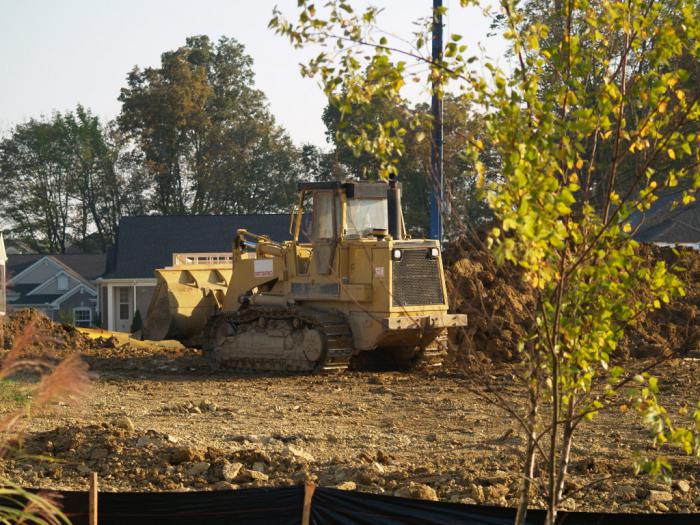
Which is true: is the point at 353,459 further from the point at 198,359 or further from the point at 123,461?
the point at 198,359

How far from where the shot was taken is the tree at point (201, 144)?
211 ft

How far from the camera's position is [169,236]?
46844 mm

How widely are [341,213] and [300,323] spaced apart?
206 cm

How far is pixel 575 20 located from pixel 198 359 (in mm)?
16945

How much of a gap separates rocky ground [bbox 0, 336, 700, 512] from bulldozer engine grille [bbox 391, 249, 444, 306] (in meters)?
1.38

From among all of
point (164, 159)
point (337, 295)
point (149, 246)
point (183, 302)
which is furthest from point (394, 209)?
point (164, 159)

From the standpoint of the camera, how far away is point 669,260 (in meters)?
22.1

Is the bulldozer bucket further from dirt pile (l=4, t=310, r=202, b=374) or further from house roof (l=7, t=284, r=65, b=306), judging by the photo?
house roof (l=7, t=284, r=65, b=306)

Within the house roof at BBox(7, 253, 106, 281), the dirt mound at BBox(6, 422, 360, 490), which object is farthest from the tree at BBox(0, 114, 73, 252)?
the dirt mound at BBox(6, 422, 360, 490)

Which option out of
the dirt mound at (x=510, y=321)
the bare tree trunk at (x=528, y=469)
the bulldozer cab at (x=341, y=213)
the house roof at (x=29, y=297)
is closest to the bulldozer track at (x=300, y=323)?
the bulldozer cab at (x=341, y=213)

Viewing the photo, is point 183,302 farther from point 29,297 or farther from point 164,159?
point 164,159

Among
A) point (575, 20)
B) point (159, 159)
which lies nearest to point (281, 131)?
point (159, 159)

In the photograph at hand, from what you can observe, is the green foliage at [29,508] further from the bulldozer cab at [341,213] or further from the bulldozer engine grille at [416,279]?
the bulldozer cab at [341,213]

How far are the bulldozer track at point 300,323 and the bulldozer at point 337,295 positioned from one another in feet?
0.06
